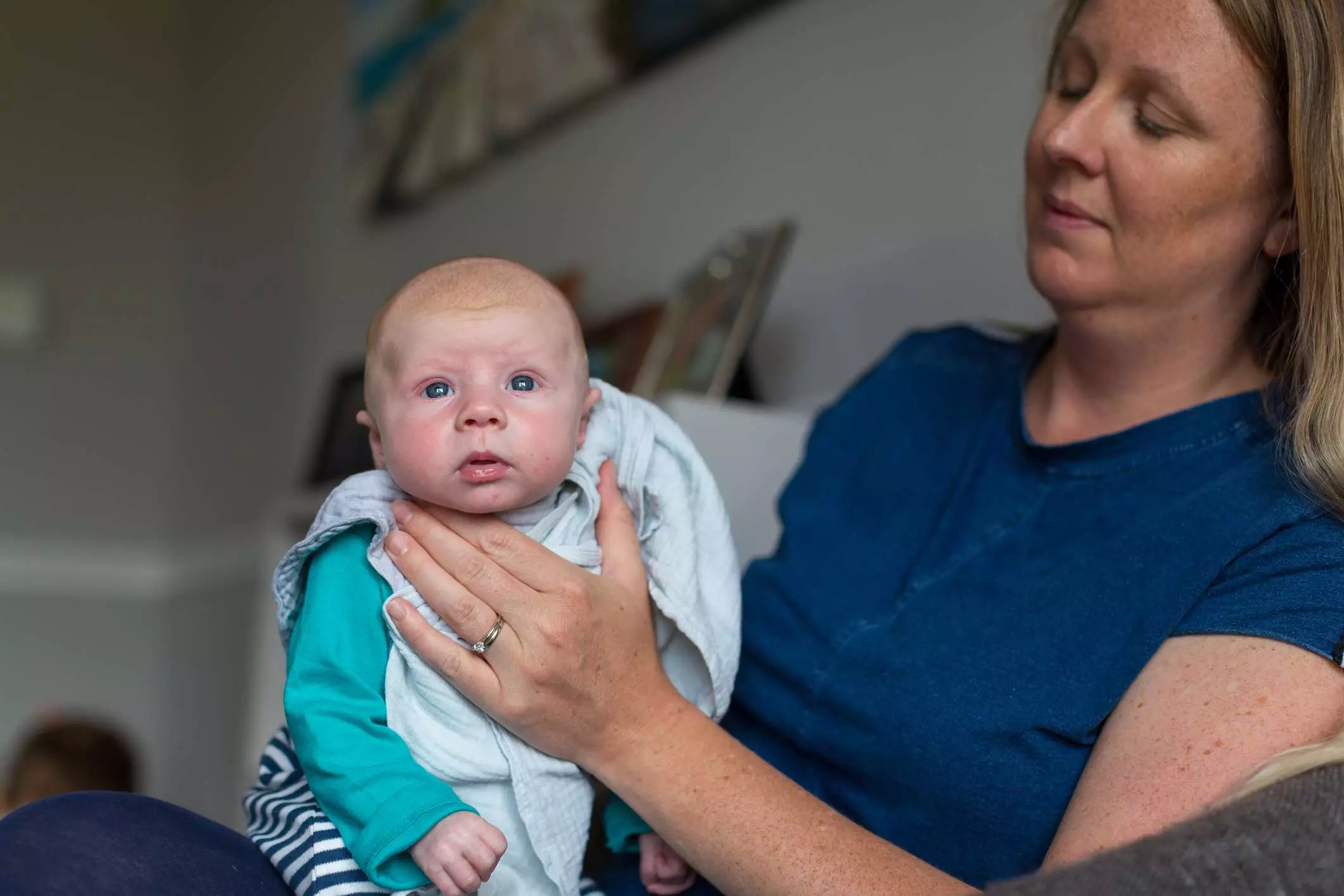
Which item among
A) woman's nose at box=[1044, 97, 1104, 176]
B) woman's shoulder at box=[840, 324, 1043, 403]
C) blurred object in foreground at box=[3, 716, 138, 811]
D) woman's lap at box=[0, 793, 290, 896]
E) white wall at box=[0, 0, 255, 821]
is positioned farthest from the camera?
white wall at box=[0, 0, 255, 821]

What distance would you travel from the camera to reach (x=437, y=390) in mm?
946

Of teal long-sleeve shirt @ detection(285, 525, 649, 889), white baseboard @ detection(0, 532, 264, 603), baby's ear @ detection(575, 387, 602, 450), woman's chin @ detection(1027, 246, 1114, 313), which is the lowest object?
white baseboard @ detection(0, 532, 264, 603)

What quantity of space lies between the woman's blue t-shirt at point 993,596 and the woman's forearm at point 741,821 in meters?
0.10

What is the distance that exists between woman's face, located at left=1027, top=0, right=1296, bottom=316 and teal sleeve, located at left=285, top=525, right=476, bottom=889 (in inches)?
26.9

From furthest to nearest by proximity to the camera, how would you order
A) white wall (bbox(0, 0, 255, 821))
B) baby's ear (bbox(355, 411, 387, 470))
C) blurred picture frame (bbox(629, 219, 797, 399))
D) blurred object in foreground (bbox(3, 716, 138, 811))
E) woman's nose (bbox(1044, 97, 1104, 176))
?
white wall (bbox(0, 0, 255, 821))
blurred object in foreground (bbox(3, 716, 138, 811))
blurred picture frame (bbox(629, 219, 797, 399))
woman's nose (bbox(1044, 97, 1104, 176))
baby's ear (bbox(355, 411, 387, 470))

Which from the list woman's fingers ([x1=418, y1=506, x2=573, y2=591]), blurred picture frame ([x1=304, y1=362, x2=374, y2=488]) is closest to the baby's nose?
woman's fingers ([x1=418, y1=506, x2=573, y2=591])

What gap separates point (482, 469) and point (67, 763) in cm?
239

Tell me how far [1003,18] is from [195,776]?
327cm

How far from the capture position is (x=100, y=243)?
13.3 feet

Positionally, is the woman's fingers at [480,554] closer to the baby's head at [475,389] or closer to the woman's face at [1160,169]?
the baby's head at [475,389]

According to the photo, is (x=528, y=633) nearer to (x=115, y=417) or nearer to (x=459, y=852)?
(x=459, y=852)

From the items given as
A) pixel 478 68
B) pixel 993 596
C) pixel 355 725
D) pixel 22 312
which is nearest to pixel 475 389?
pixel 355 725

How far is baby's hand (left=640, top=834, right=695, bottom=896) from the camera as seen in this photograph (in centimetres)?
105

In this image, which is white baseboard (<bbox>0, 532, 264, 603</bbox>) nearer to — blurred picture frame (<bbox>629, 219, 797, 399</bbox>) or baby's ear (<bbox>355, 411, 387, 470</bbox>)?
blurred picture frame (<bbox>629, 219, 797, 399</bbox>)
